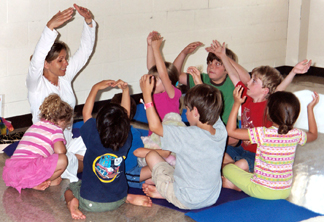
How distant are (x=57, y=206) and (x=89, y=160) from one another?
1.32 ft

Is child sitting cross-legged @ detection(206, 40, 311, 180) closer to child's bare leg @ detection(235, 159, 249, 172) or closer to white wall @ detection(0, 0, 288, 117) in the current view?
child's bare leg @ detection(235, 159, 249, 172)

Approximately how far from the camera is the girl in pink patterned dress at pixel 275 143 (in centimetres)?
235

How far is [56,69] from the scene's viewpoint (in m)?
3.24

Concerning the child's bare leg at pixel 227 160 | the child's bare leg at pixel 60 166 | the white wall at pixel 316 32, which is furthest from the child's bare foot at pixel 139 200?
the white wall at pixel 316 32

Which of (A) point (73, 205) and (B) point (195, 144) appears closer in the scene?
(B) point (195, 144)

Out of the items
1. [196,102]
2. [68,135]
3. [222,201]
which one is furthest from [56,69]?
[222,201]

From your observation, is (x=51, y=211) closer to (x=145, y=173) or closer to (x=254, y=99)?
(x=145, y=173)

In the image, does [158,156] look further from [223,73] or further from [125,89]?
[223,73]

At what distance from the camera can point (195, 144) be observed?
2215mm

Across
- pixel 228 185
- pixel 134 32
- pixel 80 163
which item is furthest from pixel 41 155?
pixel 134 32

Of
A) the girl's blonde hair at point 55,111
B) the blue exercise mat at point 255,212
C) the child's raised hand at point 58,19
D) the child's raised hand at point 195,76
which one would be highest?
the child's raised hand at point 58,19

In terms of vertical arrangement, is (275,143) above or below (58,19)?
below

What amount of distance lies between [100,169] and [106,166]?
4cm

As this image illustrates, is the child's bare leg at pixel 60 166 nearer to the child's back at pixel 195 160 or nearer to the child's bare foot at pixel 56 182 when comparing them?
the child's bare foot at pixel 56 182
